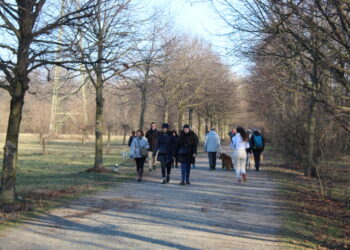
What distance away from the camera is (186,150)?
14.2m

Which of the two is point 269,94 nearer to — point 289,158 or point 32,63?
point 289,158

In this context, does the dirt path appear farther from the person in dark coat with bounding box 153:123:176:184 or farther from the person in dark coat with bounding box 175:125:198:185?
the person in dark coat with bounding box 153:123:176:184

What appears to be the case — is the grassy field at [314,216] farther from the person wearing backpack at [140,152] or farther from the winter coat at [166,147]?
the person wearing backpack at [140,152]

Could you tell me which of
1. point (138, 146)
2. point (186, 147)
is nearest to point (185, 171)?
point (186, 147)

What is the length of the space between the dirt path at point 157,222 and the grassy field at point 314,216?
1.09 feet

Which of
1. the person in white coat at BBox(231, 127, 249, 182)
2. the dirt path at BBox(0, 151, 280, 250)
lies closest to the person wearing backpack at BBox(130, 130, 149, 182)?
the dirt path at BBox(0, 151, 280, 250)

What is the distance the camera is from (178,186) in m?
13.4

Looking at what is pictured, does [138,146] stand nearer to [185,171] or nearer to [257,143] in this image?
[185,171]

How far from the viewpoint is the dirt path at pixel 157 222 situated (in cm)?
651

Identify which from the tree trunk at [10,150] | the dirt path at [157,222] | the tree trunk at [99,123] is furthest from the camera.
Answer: the tree trunk at [99,123]

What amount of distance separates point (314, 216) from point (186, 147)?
587cm

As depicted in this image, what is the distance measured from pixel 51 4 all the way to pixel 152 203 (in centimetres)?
506

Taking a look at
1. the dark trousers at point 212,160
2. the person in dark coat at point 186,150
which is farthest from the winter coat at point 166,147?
the dark trousers at point 212,160

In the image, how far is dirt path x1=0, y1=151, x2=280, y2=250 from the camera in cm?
651
